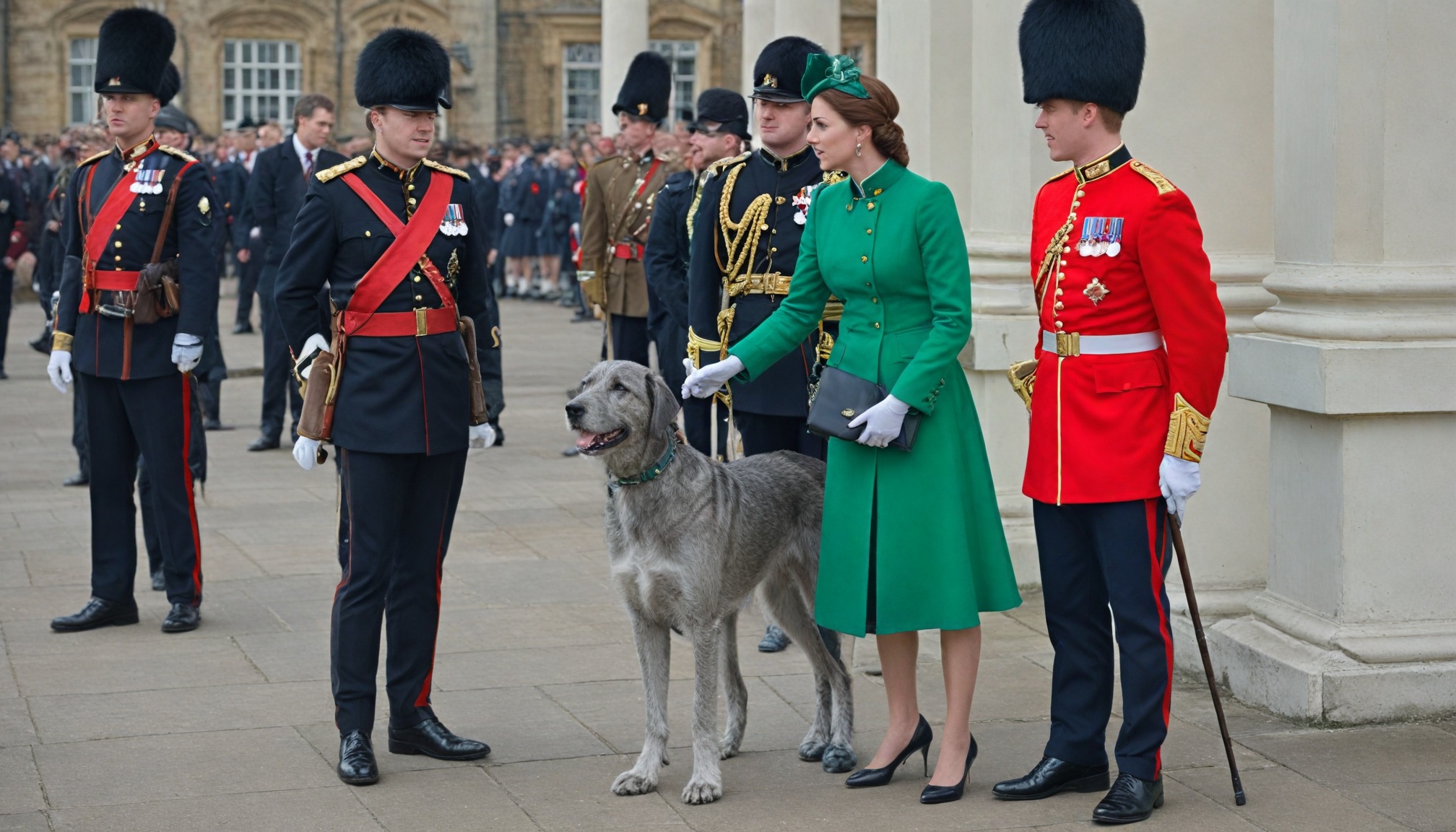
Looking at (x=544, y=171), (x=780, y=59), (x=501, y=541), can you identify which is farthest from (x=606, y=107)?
(x=780, y=59)

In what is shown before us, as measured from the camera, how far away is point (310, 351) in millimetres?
5219

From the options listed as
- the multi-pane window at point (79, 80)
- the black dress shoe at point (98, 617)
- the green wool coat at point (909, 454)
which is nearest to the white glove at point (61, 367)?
the black dress shoe at point (98, 617)

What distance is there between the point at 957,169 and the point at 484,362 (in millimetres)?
3383

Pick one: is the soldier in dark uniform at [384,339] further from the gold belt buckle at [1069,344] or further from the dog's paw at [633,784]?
the gold belt buckle at [1069,344]

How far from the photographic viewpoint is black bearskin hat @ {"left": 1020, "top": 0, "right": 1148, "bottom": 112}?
15.2 feet

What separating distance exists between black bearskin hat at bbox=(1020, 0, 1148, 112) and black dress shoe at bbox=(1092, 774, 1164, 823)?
1.67 metres

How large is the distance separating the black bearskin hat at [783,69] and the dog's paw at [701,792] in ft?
7.09

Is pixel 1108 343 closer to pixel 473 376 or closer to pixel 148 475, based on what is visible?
pixel 473 376

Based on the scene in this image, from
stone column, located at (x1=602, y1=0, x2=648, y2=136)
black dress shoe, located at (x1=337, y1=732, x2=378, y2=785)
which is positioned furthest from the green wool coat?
stone column, located at (x1=602, y1=0, x2=648, y2=136)

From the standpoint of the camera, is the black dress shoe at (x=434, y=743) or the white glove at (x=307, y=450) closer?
the white glove at (x=307, y=450)

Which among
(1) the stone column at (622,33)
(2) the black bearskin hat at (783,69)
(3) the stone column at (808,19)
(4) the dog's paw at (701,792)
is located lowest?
(4) the dog's paw at (701,792)

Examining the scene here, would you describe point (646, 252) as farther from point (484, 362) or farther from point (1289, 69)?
point (1289, 69)

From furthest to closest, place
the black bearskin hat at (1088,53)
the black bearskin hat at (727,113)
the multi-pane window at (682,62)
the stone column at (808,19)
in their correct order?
the multi-pane window at (682,62) → the stone column at (808,19) → the black bearskin hat at (727,113) → the black bearskin hat at (1088,53)

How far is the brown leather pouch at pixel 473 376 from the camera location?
17.7 ft
